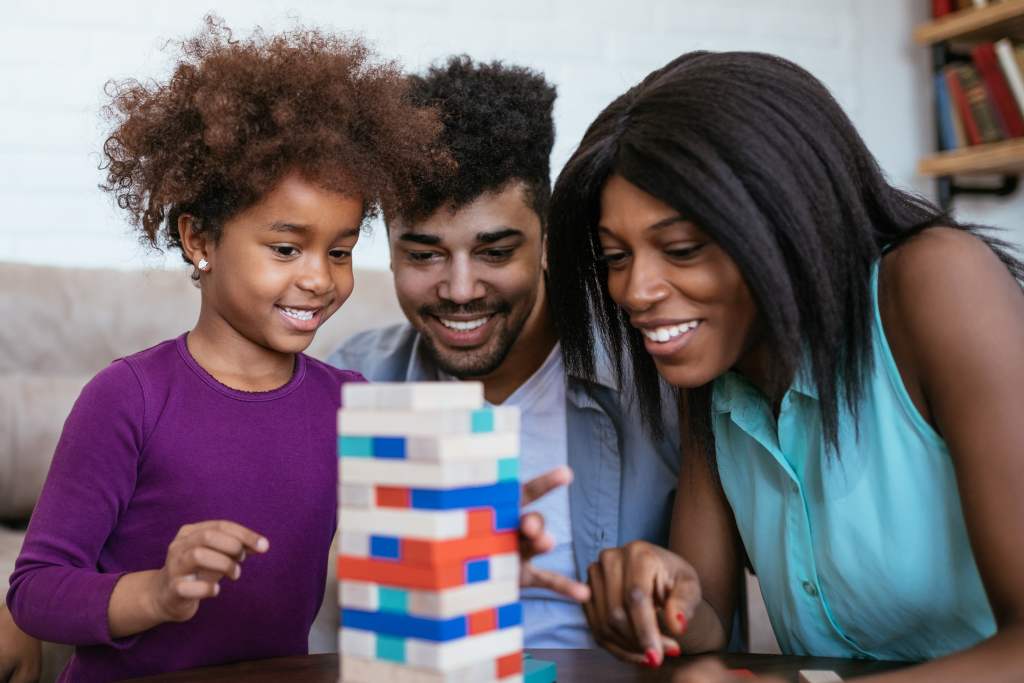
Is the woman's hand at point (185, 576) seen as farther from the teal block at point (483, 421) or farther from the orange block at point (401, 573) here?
the teal block at point (483, 421)

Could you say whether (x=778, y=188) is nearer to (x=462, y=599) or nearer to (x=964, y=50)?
(x=462, y=599)

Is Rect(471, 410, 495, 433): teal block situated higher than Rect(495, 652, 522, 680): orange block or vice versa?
Rect(471, 410, 495, 433): teal block

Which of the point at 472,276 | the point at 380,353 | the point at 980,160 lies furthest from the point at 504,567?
the point at 980,160

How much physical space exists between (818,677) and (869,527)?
0.28 metres

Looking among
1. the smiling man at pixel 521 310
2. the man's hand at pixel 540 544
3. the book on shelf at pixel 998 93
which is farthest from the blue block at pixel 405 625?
the book on shelf at pixel 998 93

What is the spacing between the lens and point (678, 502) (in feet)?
4.44

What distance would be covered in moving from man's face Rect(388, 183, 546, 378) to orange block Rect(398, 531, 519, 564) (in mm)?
870

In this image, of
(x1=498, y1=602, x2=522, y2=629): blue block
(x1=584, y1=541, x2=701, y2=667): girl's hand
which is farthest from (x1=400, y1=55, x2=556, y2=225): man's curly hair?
(x1=498, y1=602, x2=522, y2=629): blue block

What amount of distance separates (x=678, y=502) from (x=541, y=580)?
1.77ft

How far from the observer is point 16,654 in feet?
4.78

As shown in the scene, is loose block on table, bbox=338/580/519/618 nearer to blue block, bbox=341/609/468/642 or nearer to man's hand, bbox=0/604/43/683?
blue block, bbox=341/609/468/642

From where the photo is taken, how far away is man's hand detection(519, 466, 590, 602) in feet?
2.65

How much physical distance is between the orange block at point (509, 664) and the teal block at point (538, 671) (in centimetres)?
14

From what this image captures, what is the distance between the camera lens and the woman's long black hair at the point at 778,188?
3.24ft
